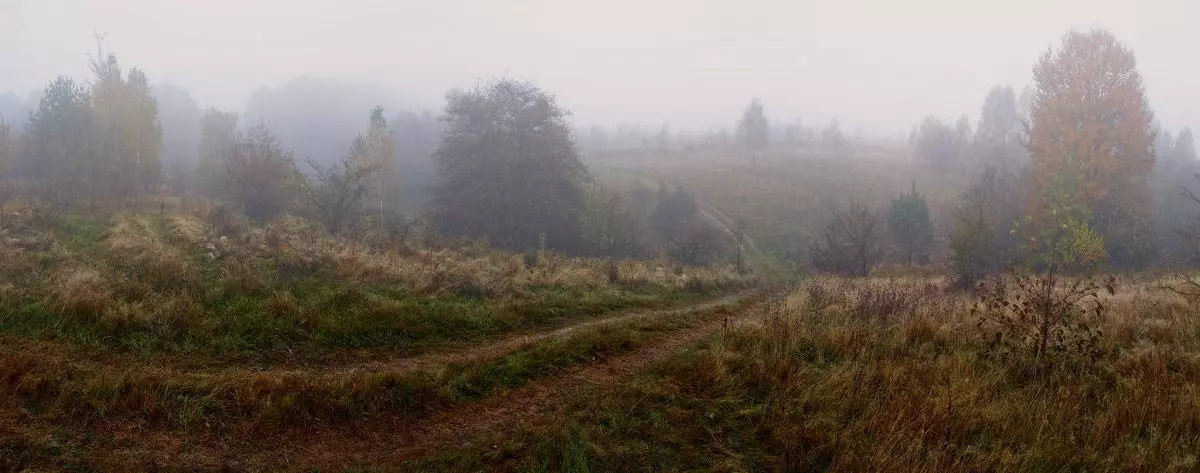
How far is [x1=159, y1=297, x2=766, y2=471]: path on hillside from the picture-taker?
15.2 ft

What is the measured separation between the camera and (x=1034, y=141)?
104 ft

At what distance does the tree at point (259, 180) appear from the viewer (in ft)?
101

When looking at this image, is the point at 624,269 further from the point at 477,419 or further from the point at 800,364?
the point at 477,419

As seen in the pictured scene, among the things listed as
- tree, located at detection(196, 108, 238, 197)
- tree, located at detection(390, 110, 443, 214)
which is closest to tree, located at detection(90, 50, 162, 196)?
tree, located at detection(196, 108, 238, 197)

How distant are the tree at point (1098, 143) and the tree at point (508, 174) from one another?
28.1 meters

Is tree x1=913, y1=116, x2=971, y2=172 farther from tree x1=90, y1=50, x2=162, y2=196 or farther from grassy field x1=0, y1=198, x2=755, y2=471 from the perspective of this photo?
tree x1=90, y1=50, x2=162, y2=196

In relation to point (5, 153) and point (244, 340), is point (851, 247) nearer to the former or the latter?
point (244, 340)

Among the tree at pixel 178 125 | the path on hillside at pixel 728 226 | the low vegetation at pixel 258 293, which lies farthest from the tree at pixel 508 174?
the tree at pixel 178 125

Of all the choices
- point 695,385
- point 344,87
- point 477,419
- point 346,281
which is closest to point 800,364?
point 695,385

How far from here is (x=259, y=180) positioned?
31.1 m

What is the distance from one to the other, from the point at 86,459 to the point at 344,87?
6271 inches

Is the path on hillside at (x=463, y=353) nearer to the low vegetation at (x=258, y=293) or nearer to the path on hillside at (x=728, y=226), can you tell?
the low vegetation at (x=258, y=293)

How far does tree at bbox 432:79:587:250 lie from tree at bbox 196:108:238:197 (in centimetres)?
2434

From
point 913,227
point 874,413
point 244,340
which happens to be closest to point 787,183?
point 913,227
